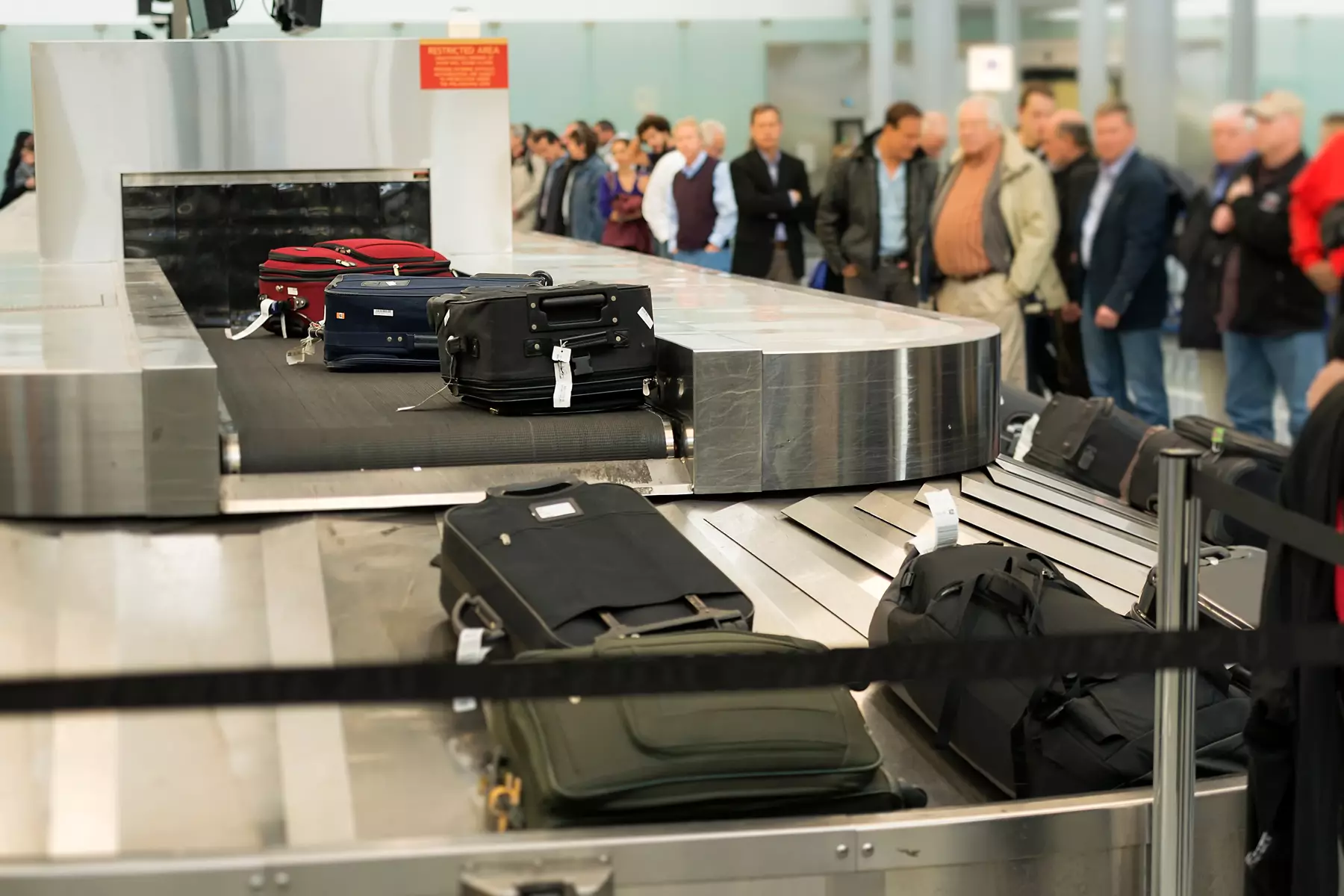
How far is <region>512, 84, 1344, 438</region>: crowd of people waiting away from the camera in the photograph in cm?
713

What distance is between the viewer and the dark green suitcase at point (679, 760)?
2.13 meters

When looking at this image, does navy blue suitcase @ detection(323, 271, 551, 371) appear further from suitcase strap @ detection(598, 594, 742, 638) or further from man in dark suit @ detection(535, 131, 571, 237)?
man in dark suit @ detection(535, 131, 571, 237)

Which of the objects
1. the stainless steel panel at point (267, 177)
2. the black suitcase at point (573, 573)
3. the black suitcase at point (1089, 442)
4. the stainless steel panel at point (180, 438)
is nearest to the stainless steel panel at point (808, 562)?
the black suitcase at point (573, 573)

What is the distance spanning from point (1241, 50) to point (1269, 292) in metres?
4.87

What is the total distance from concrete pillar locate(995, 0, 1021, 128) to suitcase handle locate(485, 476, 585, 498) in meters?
13.3

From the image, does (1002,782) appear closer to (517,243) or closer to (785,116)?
(517,243)

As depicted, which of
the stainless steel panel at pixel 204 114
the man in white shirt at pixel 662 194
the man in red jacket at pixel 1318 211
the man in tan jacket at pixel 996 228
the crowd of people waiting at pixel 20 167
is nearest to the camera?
Result: the man in red jacket at pixel 1318 211

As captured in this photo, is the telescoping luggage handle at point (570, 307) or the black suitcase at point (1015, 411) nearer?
the telescoping luggage handle at point (570, 307)

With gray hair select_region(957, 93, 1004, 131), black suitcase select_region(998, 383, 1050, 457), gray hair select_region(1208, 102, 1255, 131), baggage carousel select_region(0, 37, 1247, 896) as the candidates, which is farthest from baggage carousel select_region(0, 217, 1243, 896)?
gray hair select_region(1208, 102, 1255, 131)

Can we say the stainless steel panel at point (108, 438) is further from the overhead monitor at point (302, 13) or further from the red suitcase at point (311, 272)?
the overhead monitor at point (302, 13)

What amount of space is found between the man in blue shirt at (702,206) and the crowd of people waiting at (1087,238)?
0.57ft

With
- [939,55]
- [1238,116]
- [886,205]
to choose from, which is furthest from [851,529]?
[939,55]

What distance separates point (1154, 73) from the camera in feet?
40.3

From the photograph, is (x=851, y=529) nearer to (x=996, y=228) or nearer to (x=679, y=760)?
(x=679, y=760)
